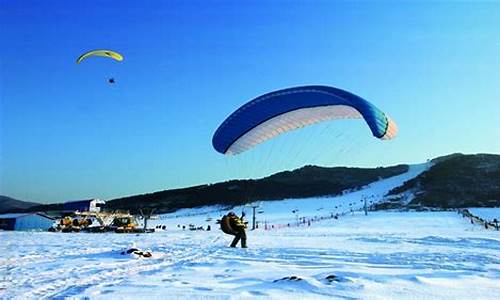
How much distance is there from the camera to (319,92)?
14992 millimetres

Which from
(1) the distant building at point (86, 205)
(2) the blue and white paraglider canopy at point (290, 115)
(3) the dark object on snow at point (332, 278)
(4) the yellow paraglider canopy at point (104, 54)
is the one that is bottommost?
(3) the dark object on snow at point (332, 278)

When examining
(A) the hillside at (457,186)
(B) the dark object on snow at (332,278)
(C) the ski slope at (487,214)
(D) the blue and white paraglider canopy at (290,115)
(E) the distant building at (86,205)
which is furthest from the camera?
(A) the hillside at (457,186)

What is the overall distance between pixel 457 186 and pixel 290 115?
83131 millimetres

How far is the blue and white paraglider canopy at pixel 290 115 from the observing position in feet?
45.9

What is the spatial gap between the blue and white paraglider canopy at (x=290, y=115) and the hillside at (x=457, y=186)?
57.5m

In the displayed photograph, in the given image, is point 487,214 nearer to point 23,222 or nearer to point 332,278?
→ point 23,222

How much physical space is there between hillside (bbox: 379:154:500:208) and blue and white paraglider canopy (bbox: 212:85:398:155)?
57.5 metres

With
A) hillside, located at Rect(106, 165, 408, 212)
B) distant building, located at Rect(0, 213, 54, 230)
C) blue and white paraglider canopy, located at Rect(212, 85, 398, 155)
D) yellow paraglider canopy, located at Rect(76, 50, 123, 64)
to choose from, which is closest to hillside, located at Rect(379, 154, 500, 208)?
hillside, located at Rect(106, 165, 408, 212)

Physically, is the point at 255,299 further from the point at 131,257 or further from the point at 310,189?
the point at 310,189


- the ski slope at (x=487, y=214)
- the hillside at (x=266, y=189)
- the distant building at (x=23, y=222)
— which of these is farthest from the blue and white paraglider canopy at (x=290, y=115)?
the hillside at (x=266, y=189)

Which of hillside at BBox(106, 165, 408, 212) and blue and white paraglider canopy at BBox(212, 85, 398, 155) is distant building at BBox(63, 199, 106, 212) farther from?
hillside at BBox(106, 165, 408, 212)

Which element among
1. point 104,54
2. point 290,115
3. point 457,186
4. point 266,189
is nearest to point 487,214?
point 457,186

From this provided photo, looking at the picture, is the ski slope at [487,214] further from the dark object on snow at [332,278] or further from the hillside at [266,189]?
the dark object on snow at [332,278]

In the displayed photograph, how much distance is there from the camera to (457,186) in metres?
87.9
